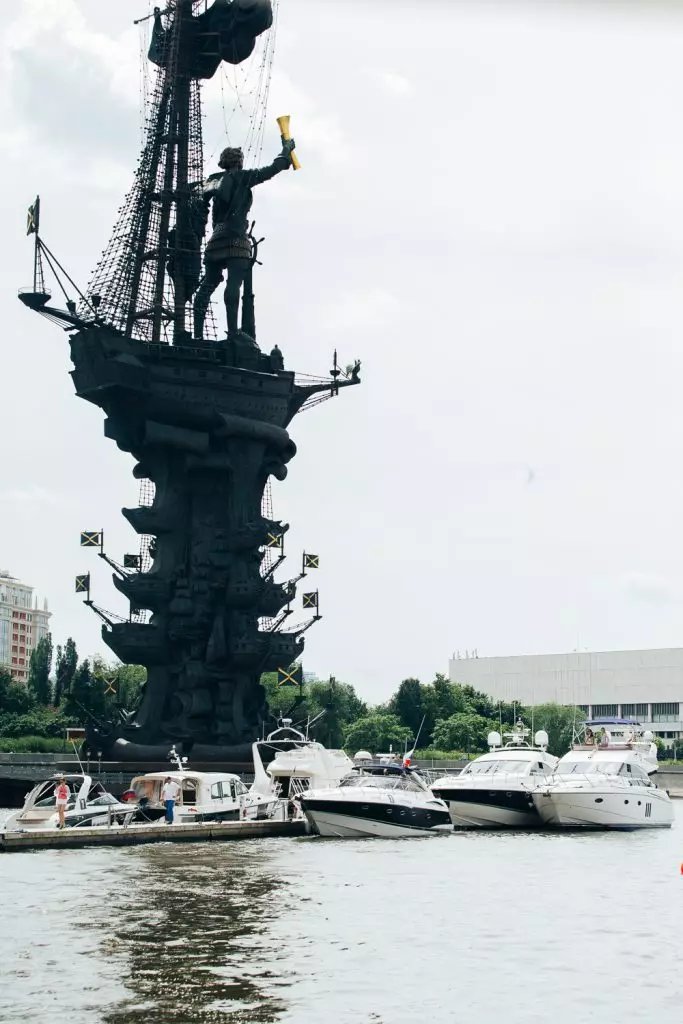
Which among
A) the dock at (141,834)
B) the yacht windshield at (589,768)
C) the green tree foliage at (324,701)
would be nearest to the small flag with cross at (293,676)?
the yacht windshield at (589,768)

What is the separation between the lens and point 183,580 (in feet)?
267

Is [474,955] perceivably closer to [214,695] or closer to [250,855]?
[250,855]

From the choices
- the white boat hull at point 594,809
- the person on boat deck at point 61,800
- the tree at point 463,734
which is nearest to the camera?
the person on boat deck at point 61,800

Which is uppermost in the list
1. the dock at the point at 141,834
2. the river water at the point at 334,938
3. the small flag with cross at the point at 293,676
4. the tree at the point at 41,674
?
the tree at the point at 41,674

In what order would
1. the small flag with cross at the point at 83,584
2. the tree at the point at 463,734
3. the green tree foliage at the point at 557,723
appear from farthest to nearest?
the green tree foliage at the point at 557,723, the tree at the point at 463,734, the small flag with cross at the point at 83,584

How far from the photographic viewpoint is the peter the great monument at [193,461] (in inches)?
3152

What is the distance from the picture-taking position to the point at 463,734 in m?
145

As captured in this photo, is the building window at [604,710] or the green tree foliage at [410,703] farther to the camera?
the building window at [604,710]

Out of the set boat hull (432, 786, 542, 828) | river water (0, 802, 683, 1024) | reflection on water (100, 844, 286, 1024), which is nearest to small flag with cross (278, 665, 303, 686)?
boat hull (432, 786, 542, 828)

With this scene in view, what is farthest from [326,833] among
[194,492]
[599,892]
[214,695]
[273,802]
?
[194,492]

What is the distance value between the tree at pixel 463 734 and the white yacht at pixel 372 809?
286 ft

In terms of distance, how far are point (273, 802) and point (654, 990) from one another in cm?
3626

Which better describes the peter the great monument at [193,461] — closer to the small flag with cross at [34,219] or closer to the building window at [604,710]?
the small flag with cross at [34,219]

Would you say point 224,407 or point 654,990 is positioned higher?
point 224,407
